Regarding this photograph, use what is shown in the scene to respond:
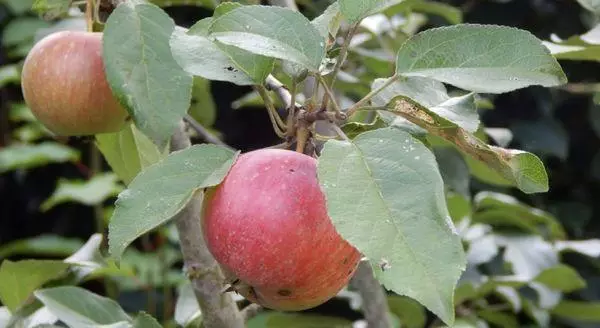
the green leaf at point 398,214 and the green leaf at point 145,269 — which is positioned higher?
the green leaf at point 398,214

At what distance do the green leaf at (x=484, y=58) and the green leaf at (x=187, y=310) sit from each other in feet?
1.64

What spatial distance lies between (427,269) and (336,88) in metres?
0.90

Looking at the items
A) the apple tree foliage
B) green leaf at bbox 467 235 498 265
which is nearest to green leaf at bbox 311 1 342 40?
the apple tree foliage

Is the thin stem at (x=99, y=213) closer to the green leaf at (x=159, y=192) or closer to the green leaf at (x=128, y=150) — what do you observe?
the green leaf at (x=128, y=150)

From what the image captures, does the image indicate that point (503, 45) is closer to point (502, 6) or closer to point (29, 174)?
point (502, 6)

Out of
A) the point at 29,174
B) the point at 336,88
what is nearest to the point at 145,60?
the point at 336,88

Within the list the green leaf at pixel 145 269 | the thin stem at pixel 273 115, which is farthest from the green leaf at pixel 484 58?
the green leaf at pixel 145 269

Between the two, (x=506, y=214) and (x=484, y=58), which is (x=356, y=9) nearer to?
(x=484, y=58)

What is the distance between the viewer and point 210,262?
91 centimetres

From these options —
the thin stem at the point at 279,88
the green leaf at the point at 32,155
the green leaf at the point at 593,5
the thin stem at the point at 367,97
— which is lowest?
the green leaf at the point at 32,155

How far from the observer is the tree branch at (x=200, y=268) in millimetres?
909

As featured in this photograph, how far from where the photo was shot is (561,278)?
155 centimetres

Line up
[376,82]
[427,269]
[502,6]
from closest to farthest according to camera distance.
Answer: [427,269] → [376,82] → [502,6]

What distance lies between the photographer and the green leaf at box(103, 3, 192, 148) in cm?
69
